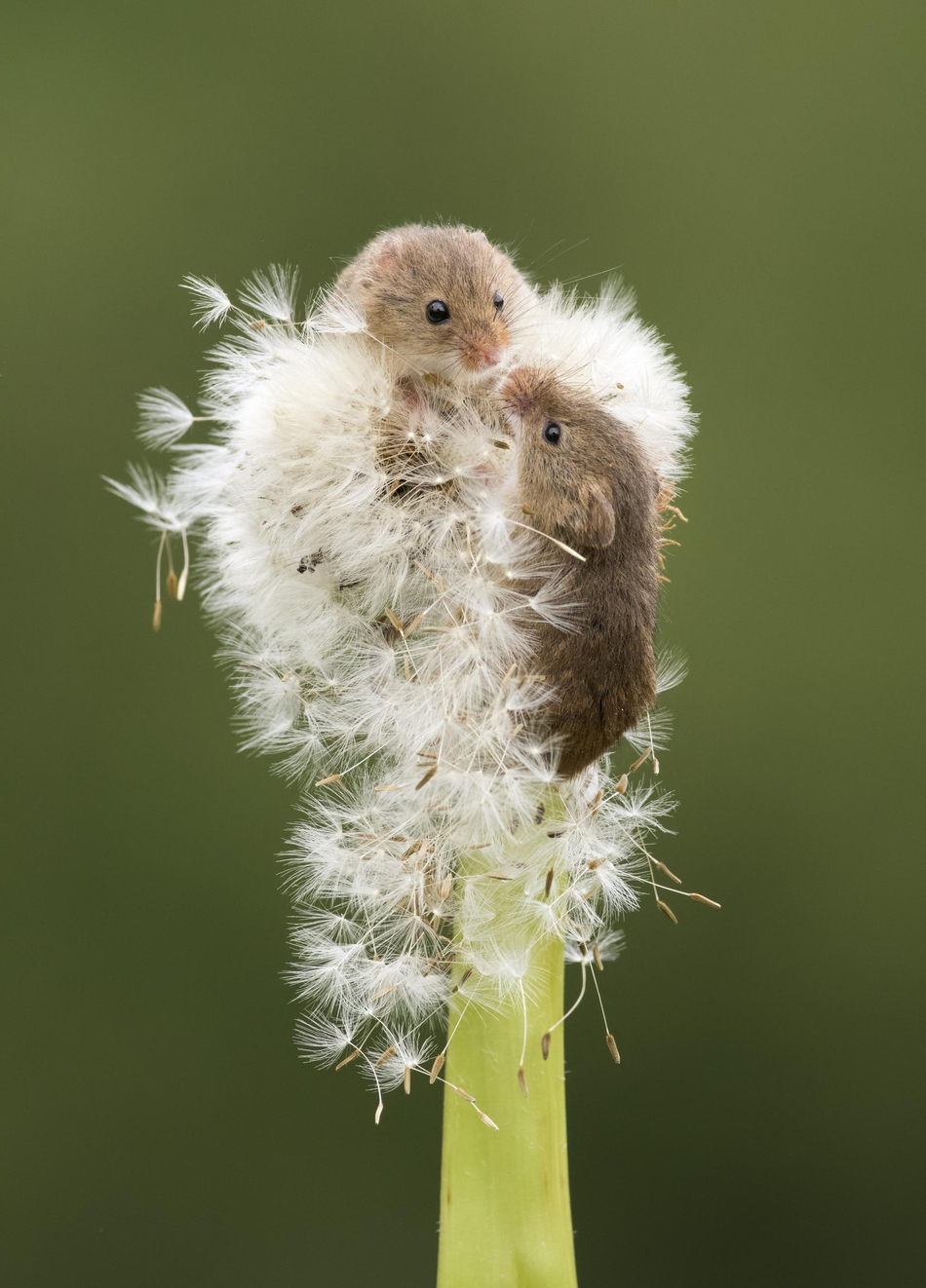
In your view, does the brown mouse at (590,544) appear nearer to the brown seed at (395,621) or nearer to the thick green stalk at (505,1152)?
the brown seed at (395,621)

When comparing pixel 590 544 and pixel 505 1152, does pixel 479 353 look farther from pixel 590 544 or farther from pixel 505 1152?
pixel 505 1152

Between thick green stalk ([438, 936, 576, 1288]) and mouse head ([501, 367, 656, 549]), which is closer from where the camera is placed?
mouse head ([501, 367, 656, 549])

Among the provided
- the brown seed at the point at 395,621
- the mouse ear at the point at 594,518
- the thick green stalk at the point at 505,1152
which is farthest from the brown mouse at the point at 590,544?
the thick green stalk at the point at 505,1152

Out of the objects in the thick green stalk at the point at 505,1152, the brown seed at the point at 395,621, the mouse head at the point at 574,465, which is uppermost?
the mouse head at the point at 574,465

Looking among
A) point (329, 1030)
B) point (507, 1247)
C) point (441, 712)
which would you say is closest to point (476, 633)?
point (441, 712)

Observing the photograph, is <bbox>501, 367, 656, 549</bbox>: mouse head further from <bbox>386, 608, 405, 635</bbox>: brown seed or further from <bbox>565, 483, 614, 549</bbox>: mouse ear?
<bbox>386, 608, 405, 635</bbox>: brown seed

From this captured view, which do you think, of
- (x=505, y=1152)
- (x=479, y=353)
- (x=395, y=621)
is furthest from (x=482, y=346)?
(x=505, y=1152)

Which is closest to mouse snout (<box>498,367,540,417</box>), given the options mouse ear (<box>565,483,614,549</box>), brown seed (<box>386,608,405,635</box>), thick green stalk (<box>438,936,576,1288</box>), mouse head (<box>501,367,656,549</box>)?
mouse head (<box>501,367,656,549</box>)
